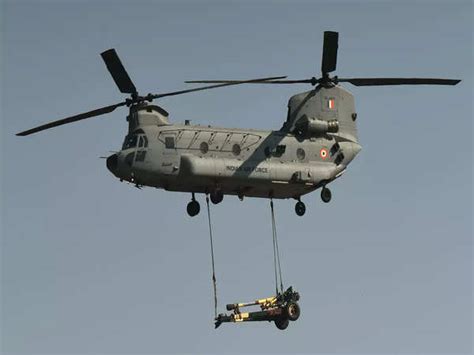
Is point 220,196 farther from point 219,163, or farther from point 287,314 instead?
point 287,314

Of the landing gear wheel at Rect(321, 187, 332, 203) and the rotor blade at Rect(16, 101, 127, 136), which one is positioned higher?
the rotor blade at Rect(16, 101, 127, 136)

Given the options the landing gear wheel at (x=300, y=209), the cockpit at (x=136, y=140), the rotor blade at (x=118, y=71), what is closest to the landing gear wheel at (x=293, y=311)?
the landing gear wheel at (x=300, y=209)

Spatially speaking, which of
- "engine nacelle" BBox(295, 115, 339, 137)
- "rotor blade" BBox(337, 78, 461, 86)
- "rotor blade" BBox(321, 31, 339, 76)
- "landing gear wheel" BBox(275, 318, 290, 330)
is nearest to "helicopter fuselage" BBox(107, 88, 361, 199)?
"engine nacelle" BBox(295, 115, 339, 137)

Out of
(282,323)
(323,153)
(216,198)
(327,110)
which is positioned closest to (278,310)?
(282,323)

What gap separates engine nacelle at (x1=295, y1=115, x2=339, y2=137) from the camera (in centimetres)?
→ 4862

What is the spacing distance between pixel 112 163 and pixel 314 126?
9.07m

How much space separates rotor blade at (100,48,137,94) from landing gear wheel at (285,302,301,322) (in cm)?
Result: 1055

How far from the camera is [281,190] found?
Result: 47.3 meters

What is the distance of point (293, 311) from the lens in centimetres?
4538

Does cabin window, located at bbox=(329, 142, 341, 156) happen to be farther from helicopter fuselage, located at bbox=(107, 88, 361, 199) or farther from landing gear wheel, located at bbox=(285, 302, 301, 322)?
landing gear wheel, located at bbox=(285, 302, 301, 322)

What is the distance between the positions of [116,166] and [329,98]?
35.2ft

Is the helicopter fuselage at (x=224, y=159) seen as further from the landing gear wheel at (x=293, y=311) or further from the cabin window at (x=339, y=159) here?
the landing gear wheel at (x=293, y=311)

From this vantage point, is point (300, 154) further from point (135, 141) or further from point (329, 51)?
point (135, 141)

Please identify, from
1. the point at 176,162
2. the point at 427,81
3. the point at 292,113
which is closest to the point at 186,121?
the point at 176,162
